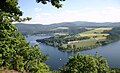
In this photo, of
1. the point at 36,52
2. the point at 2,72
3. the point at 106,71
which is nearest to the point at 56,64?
the point at 106,71

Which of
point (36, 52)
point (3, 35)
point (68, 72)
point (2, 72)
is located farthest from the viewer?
point (68, 72)

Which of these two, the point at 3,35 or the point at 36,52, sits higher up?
the point at 3,35

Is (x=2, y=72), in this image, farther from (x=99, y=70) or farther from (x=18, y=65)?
(x=99, y=70)

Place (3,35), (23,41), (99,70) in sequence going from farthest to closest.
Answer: (99,70) < (23,41) < (3,35)

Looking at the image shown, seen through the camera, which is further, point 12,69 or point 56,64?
point 56,64

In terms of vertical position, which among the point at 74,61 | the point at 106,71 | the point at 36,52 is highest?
the point at 36,52

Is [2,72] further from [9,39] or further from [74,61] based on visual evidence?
[74,61]

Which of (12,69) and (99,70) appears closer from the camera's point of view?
(12,69)

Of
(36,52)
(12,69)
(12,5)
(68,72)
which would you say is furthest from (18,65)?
(68,72)

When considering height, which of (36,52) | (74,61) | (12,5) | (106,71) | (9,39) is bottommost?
(106,71)
